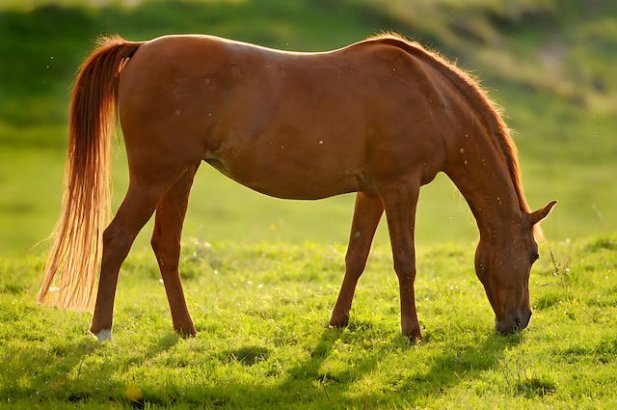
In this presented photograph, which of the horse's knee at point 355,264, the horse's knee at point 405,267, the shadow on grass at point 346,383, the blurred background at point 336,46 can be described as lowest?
the blurred background at point 336,46

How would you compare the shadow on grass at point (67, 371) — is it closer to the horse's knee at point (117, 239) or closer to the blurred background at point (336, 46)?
the horse's knee at point (117, 239)

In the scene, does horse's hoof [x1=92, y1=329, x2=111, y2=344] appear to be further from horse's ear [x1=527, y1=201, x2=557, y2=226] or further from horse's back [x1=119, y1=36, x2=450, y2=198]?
horse's ear [x1=527, y1=201, x2=557, y2=226]

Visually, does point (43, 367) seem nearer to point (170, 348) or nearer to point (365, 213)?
point (170, 348)

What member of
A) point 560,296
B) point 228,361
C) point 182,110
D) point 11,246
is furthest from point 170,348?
point 11,246

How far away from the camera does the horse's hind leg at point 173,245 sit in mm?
7520

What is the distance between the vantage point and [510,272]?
297 inches

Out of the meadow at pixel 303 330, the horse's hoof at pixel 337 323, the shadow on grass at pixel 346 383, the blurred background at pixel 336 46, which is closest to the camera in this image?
the shadow on grass at pixel 346 383

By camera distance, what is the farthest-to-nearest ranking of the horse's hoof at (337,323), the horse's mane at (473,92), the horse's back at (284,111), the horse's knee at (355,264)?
the horse's knee at (355,264)
the horse's hoof at (337,323)
the horse's mane at (473,92)
the horse's back at (284,111)

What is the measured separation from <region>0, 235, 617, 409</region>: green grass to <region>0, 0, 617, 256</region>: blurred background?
8.54 metres

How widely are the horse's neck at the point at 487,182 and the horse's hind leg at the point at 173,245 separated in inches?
95.6

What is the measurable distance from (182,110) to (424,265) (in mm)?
4651

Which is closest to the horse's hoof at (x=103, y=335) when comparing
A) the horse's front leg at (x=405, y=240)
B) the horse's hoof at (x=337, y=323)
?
the horse's hoof at (x=337, y=323)

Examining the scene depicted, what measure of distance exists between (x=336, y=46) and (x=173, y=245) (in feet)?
91.8

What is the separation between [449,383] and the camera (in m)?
6.42
